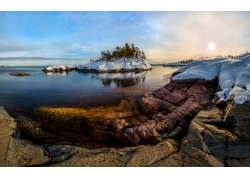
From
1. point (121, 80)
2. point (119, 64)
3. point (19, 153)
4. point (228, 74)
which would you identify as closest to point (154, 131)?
point (19, 153)

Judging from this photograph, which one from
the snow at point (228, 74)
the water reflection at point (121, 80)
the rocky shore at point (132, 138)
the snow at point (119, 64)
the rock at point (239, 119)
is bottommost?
the rocky shore at point (132, 138)

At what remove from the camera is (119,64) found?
41219 mm

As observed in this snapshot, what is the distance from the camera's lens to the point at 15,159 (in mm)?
2910

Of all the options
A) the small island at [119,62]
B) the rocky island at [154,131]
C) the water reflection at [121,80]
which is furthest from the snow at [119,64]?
the rocky island at [154,131]

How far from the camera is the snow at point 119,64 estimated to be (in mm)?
38147

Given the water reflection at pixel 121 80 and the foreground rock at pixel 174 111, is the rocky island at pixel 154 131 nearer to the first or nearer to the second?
the foreground rock at pixel 174 111

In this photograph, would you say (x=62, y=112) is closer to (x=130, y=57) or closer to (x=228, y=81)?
(x=228, y=81)

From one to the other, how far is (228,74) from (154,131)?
16.3ft

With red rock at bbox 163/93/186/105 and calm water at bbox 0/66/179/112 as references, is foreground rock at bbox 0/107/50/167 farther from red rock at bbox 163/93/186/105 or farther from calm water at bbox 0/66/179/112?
red rock at bbox 163/93/186/105

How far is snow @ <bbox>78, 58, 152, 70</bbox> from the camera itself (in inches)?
1502

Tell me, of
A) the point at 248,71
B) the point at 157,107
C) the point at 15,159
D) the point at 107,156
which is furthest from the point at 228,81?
the point at 15,159

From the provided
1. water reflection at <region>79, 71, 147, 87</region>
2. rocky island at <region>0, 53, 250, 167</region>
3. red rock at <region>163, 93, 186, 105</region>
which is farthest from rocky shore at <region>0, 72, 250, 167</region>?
water reflection at <region>79, 71, 147, 87</region>

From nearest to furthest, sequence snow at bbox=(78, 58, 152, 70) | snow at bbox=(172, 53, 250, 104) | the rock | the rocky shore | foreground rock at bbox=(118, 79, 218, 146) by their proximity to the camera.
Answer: the rocky shore < the rock < foreground rock at bbox=(118, 79, 218, 146) < snow at bbox=(172, 53, 250, 104) < snow at bbox=(78, 58, 152, 70)
